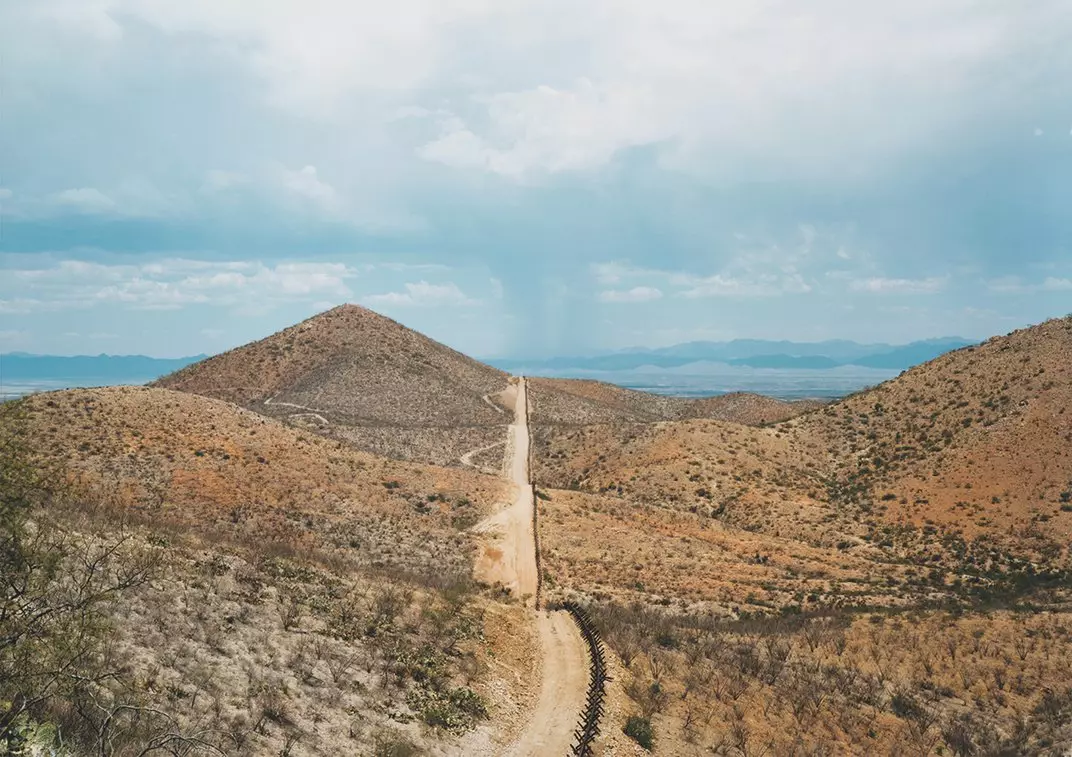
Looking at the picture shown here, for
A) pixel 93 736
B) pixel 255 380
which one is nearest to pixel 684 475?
pixel 93 736

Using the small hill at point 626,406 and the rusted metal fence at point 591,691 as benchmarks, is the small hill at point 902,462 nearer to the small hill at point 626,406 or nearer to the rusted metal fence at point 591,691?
the small hill at point 626,406

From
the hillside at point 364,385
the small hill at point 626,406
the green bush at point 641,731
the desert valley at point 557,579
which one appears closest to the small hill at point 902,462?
the desert valley at point 557,579

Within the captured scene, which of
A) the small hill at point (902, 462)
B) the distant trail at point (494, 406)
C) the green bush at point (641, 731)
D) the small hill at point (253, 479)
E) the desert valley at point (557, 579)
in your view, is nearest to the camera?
the desert valley at point (557, 579)

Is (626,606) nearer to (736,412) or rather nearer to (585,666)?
(585,666)

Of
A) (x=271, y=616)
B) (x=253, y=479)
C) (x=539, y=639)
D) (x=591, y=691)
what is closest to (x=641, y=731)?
(x=591, y=691)

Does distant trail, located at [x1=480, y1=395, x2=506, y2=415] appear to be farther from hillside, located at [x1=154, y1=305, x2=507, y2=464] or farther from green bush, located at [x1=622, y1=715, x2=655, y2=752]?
green bush, located at [x1=622, y1=715, x2=655, y2=752]
